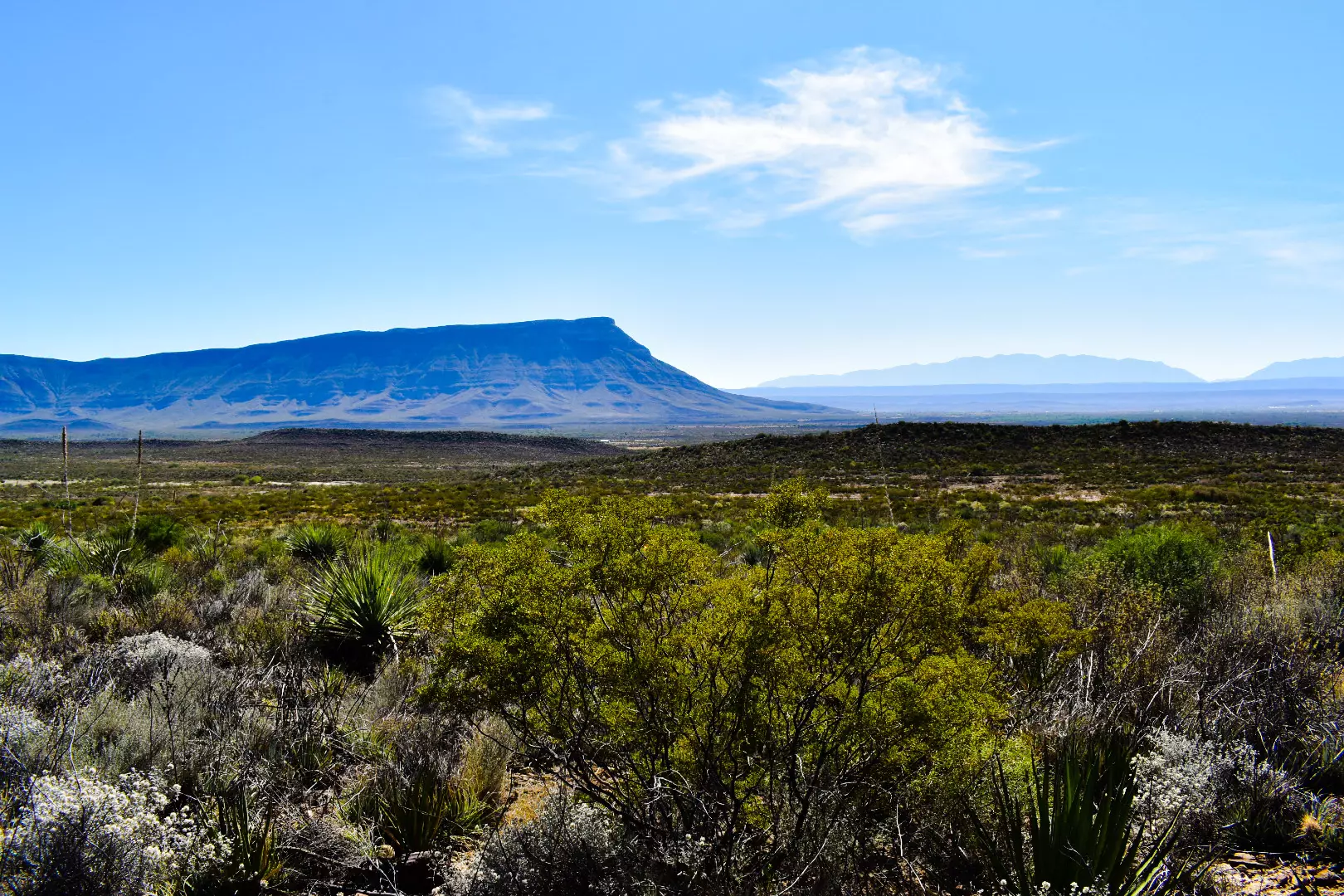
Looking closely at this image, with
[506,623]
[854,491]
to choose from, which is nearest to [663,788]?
[506,623]

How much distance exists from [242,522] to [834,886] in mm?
23827

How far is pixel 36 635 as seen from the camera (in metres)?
5.80

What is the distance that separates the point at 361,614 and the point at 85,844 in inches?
163

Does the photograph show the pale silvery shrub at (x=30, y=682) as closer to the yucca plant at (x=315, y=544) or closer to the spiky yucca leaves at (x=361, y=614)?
the spiky yucca leaves at (x=361, y=614)

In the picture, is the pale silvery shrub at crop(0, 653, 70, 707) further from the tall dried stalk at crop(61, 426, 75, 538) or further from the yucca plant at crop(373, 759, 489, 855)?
the yucca plant at crop(373, 759, 489, 855)

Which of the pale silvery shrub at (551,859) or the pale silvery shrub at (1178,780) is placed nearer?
the pale silvery shrub at (551,859)

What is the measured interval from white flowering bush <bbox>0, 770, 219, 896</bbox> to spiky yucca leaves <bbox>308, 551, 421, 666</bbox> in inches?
141

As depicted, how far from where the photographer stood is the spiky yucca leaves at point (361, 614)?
6863 mm

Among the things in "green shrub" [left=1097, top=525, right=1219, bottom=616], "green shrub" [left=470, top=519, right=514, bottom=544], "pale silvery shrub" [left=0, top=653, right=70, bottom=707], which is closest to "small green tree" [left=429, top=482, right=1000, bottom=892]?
"pale silvery shrub" [left=0, top=653, right=70, bottom=707]

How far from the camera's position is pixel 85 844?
2832 mm

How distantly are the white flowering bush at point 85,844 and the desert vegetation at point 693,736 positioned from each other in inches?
0.5

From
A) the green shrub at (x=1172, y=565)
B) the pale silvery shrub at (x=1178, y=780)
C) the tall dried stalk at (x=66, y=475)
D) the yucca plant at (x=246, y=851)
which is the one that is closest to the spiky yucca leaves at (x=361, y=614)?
the tall dried stalk at (x=66, y=475)

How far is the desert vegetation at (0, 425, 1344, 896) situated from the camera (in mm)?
2977

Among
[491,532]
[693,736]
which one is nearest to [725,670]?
[693,736]
